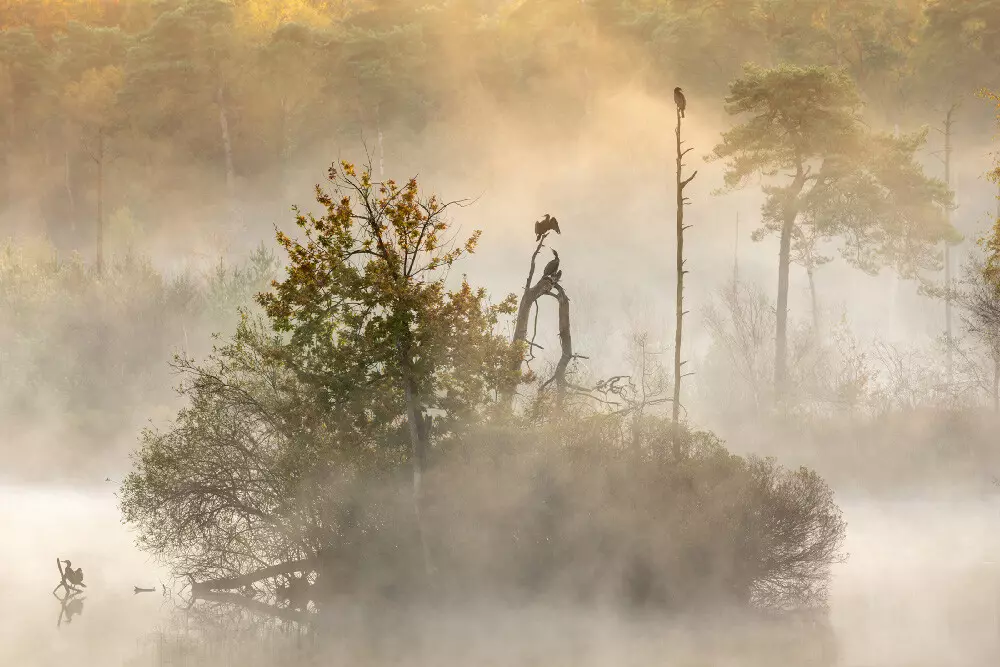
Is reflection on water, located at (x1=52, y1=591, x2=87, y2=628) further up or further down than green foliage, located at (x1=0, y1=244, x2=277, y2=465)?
further down

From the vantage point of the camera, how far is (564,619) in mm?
31078

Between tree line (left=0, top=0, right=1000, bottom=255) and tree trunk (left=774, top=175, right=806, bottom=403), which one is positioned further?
tree line (left=0, top=0, right=1000, bottom=255)

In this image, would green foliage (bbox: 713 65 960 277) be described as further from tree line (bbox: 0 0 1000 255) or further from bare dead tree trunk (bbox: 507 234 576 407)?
bare dead tree trunk (bbox: 507 234 576 407)

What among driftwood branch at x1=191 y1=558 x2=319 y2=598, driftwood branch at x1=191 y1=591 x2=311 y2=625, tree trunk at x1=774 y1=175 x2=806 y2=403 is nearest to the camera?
driftwood branch at x1=191 y1=558 x2=319 y2=598

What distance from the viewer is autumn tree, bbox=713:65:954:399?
56.3 meters

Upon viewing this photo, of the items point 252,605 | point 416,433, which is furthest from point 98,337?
point 416,433

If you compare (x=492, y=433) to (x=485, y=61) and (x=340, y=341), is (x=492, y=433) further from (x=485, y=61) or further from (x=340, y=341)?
(x=485, y=61)

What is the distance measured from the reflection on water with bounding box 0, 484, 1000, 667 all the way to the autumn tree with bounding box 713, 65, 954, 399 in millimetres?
14621

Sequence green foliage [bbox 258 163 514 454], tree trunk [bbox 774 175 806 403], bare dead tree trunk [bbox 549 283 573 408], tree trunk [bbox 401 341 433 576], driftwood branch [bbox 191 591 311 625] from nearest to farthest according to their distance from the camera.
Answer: green foliage [bbox 258 163 514 454] → tree trunk [bbox 401 341 433 576] → driftwood branch [bbox 191 591 311 625] → bare dead tree trunk [bbox 549 283 573 408] → tree trunk [bbox 774 175 806 403]

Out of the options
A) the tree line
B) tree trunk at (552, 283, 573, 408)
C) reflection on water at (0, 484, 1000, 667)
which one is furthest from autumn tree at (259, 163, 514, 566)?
the tree line

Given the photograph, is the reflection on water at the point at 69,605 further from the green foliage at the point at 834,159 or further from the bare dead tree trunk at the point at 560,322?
the green foliage at the point at 834,159

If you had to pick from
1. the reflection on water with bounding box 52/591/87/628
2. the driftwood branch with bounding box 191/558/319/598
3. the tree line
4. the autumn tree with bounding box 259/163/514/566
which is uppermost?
the tree line

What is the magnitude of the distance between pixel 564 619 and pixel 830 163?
106 ft

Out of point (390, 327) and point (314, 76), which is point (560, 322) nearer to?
point (390, 327)
